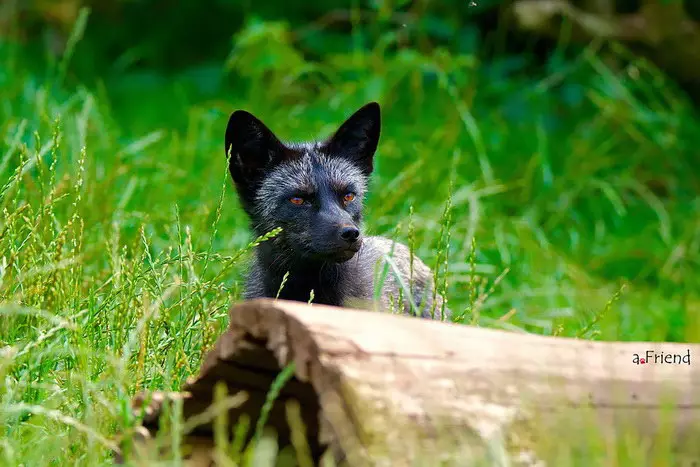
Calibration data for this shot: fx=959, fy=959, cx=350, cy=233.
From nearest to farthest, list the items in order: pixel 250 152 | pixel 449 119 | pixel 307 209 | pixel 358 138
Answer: pixel 307 209, pixel 250 152, pixel 358 138, pixel 449 119

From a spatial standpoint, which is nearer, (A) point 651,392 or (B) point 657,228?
(A) point 651,392

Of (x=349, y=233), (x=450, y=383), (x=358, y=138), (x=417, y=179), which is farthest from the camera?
(x=417, y=179)

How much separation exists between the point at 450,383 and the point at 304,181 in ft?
8.41

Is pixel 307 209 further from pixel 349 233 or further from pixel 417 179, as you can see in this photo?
pixel 417 179

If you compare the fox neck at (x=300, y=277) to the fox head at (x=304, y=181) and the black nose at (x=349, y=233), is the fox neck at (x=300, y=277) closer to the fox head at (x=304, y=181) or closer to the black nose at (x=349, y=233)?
the fox head at (x=304, y=181)

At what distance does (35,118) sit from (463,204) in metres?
3.42

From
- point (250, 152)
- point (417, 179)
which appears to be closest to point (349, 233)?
point (250, 152)

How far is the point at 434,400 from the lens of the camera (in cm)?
279

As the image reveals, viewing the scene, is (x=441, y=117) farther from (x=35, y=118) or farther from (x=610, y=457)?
(x=610, y=457)

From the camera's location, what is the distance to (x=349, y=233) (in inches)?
189

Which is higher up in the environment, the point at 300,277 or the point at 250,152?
the point at 250,152

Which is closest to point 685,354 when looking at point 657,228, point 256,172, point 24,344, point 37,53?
point 24,344

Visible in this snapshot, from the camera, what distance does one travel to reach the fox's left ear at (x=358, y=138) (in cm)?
553

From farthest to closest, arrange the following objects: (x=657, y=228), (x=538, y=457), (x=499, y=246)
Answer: (x=657, y=228)
(x=499, y=246)
(x=538, y=457)
